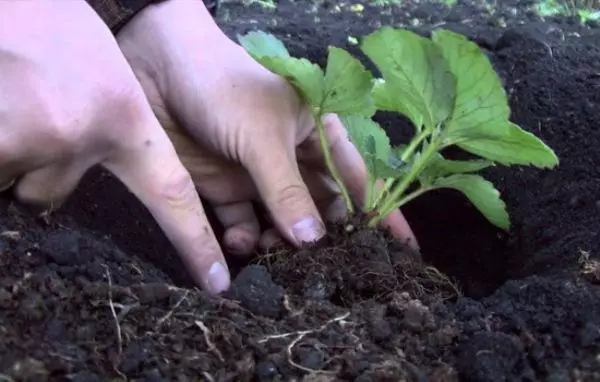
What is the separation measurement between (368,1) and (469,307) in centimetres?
198

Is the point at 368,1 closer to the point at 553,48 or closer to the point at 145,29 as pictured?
the point at 553,48

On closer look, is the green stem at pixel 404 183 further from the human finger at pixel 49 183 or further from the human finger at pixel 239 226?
the human finger at pixel 49 183

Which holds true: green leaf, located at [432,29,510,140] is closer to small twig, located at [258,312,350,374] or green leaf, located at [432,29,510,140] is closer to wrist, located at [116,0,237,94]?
small twig, located at [258,312,350,374]

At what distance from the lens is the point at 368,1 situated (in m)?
2.75

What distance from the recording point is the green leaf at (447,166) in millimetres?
1169

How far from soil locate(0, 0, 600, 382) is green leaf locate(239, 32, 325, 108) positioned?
214 mm

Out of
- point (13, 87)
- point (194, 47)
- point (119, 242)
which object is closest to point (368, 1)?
point (194, 47)

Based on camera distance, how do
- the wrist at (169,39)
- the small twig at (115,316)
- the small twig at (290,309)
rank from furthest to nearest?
the wrist at (169,39) → the small twig at (290,309) → the small twig at (115,316)

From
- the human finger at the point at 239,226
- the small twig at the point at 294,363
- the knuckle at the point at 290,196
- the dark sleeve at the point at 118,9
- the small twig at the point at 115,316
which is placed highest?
the dark sleeve at the point at 118,9

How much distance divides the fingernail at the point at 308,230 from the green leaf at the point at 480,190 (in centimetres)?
20

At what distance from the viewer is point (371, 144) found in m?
1.15

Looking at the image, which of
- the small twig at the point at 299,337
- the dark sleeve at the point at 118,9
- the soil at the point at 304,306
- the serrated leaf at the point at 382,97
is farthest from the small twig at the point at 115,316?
the dark sleeve at the point at 118,9

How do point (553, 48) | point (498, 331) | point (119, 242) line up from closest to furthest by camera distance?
point (498, 331) < point (119, 242) < point (553, 48)

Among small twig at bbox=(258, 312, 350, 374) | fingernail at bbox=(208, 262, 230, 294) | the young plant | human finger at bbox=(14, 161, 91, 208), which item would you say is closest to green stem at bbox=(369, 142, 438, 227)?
the young plant
